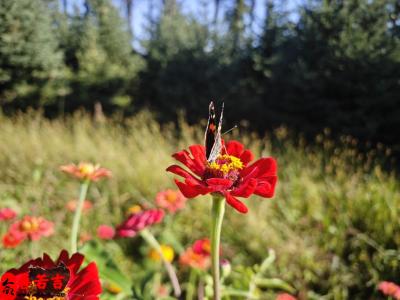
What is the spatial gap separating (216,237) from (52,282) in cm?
26

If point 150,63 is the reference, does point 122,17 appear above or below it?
above

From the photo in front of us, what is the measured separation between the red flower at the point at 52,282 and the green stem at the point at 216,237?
19 centimetres

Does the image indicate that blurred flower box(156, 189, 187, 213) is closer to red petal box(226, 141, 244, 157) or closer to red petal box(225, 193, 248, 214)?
red petal box(226, 141, 244, 157)

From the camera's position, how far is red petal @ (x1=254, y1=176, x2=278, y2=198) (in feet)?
2.06

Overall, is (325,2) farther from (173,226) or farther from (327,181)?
(173,226)

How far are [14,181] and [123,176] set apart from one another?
1029 millimetres

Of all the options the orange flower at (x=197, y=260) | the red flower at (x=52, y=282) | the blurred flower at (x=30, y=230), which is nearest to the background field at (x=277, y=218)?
the blurred flower at (x=30, y=230)

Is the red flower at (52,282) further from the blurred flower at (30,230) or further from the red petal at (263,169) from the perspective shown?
the blurred flower at (30,230)

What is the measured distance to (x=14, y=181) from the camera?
11.3 feet

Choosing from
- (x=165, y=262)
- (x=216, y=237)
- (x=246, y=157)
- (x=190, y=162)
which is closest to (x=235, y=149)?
(x=246, y=157)

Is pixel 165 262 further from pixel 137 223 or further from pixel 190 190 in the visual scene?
pixel 190 190

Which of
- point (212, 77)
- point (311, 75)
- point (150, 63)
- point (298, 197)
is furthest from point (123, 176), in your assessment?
point (150, 63)

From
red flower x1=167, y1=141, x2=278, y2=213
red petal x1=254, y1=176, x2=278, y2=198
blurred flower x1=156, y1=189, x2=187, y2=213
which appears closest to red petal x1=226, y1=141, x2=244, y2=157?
red flower x1=167, y1=141, x2=278, y2=213

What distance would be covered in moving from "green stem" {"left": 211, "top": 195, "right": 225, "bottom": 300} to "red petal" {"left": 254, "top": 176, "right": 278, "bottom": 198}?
0.07 m
